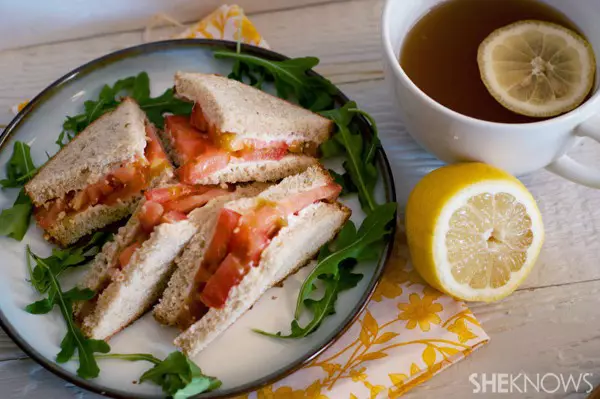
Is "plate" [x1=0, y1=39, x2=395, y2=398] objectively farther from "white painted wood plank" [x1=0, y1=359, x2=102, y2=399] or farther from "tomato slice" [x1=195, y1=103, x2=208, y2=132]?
"tomato slice" [x1=195, y1=103, x2=208, y2=132]

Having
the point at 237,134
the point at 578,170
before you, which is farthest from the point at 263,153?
the point at 578,170

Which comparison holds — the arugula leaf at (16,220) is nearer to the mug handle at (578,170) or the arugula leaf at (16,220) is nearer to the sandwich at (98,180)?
the sandwich at (98,180)

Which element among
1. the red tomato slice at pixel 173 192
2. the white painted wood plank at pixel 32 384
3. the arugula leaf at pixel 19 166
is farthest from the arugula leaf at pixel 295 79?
the white painted wood plank at pixel 32 384

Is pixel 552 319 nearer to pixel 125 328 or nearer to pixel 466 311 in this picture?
pixel 466 311

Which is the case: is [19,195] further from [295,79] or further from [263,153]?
[295,79]

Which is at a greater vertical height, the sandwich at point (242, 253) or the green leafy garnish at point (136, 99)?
the green leafy garnish at point (136, 99)

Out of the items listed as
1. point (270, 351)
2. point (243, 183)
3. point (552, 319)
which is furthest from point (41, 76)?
point (552, 319)

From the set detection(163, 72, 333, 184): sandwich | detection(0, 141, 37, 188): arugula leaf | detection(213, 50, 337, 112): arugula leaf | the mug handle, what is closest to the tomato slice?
detection(163, 72, 333, 184): sandwich
